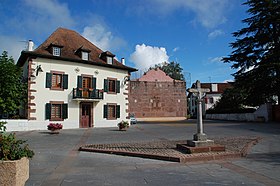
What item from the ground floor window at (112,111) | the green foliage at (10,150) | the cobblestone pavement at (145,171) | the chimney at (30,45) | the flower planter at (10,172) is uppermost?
the chimney at (30,45)

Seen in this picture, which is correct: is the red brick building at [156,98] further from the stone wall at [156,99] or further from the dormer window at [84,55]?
the dormer window at [84,55]

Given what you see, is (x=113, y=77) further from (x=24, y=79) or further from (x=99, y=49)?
(x=24, y=79)

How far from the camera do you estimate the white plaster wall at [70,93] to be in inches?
880

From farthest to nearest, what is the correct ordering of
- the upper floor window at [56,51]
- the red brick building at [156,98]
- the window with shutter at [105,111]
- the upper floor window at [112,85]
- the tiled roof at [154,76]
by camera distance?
the tiled roof at [154,76] → the red brick building at [156,98] → the upper floor window at [112,85] → the window with shutter at [105,111] → the upper floor window at [56,51]

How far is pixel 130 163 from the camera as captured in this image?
7.93 meters

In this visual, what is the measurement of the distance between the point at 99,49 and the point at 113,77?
14.8ft

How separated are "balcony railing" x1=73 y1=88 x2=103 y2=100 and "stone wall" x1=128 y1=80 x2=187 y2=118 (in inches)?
703

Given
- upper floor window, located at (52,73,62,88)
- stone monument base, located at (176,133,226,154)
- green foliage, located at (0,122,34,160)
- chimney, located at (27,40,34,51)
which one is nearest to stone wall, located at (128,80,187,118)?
upper floor window, located at (52,73,62,88)

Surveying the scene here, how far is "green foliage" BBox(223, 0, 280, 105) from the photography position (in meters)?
28.0

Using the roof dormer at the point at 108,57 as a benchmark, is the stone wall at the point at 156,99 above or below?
below

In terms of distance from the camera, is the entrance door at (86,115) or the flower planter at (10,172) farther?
the entrance door at (86,115)

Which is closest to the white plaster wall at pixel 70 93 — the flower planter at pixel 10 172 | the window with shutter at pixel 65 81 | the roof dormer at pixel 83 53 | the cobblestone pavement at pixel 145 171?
the window with shutter at pixel 65 81

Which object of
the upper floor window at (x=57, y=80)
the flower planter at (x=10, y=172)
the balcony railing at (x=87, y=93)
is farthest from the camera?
the balcony railing at (x=87, y=93)

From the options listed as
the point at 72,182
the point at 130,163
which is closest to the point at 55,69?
the point at 130,163
